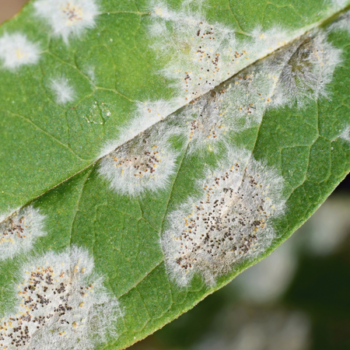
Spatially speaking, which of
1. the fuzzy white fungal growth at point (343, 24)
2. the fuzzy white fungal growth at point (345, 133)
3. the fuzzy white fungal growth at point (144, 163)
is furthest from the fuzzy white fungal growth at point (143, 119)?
the fuzzy white fungal growth at point (343, 24)

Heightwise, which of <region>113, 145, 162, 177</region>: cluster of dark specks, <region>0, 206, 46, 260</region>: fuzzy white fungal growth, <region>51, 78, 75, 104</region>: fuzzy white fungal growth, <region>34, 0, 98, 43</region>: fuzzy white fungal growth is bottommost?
<region>113, 145, 162, 177</region>: cluster of dark specks

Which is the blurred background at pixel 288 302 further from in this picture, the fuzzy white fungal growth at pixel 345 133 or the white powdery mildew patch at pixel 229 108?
the white powdery mildew patch at pixel 229 108

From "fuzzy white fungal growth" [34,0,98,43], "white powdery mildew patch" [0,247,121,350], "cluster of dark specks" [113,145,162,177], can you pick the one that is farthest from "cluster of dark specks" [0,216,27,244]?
"fuzzy white fungal growth" [34,0,98,43]

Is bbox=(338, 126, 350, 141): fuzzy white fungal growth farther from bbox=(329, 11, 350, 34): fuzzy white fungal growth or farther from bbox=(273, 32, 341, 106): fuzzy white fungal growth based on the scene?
bbox=(329, 11, 350, 34): fuzzy white fungal growth

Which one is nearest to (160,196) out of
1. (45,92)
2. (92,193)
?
(92,193)

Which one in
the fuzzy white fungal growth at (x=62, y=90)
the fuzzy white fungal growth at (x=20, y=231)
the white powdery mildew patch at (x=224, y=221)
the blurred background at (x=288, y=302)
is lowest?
the blurred background at (x=288, y=302)

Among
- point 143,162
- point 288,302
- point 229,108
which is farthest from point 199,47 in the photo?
point 288,302
